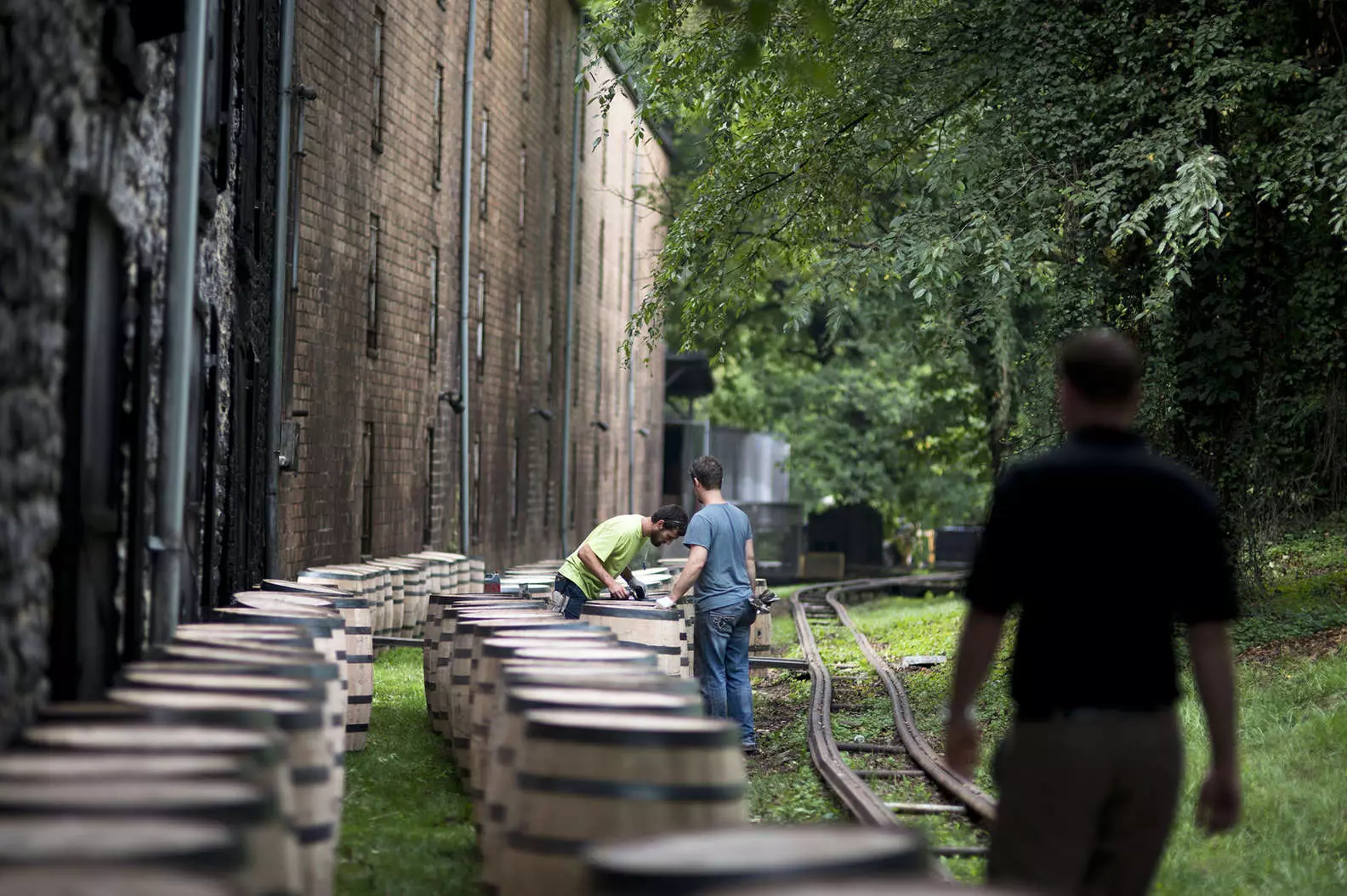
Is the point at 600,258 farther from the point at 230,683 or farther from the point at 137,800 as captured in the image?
the point at 137,800

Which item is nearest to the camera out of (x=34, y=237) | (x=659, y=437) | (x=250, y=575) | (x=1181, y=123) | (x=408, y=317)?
(x=34, y=237)

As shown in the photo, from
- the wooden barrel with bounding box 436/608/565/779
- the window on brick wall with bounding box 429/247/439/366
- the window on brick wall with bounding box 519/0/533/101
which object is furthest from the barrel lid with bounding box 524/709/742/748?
the window on brick wall with bounding box 519/0/533/101

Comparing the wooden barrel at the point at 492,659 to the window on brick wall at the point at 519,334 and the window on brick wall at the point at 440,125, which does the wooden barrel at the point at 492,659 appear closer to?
the window on brick wall at the point at 440,125

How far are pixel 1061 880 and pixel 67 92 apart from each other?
3888 millimetres

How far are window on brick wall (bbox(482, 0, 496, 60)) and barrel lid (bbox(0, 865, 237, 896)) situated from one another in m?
21.5

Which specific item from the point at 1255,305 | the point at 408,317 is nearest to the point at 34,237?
the point at 1255,305

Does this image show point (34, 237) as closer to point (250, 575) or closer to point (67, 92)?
point (67, 92)

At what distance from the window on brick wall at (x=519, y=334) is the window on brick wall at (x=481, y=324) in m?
2.38

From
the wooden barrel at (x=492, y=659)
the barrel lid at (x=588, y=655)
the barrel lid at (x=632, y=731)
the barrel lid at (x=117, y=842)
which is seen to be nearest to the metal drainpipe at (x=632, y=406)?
the wooden barrel at (x=492, y=659)

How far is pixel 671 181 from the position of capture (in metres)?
31.1

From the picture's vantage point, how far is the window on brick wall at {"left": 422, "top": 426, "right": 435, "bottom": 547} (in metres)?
20.3

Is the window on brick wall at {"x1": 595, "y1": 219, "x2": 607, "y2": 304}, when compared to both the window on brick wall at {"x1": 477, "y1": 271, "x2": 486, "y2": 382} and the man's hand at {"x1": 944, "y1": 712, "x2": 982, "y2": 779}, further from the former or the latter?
the man's hand at {"x1": 944, "y1": 712, "x2": 982, "y2": 779}

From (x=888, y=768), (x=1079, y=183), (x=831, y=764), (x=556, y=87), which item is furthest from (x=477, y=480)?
(x=831, y=764)

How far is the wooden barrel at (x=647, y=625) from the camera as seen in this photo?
33.0ft
